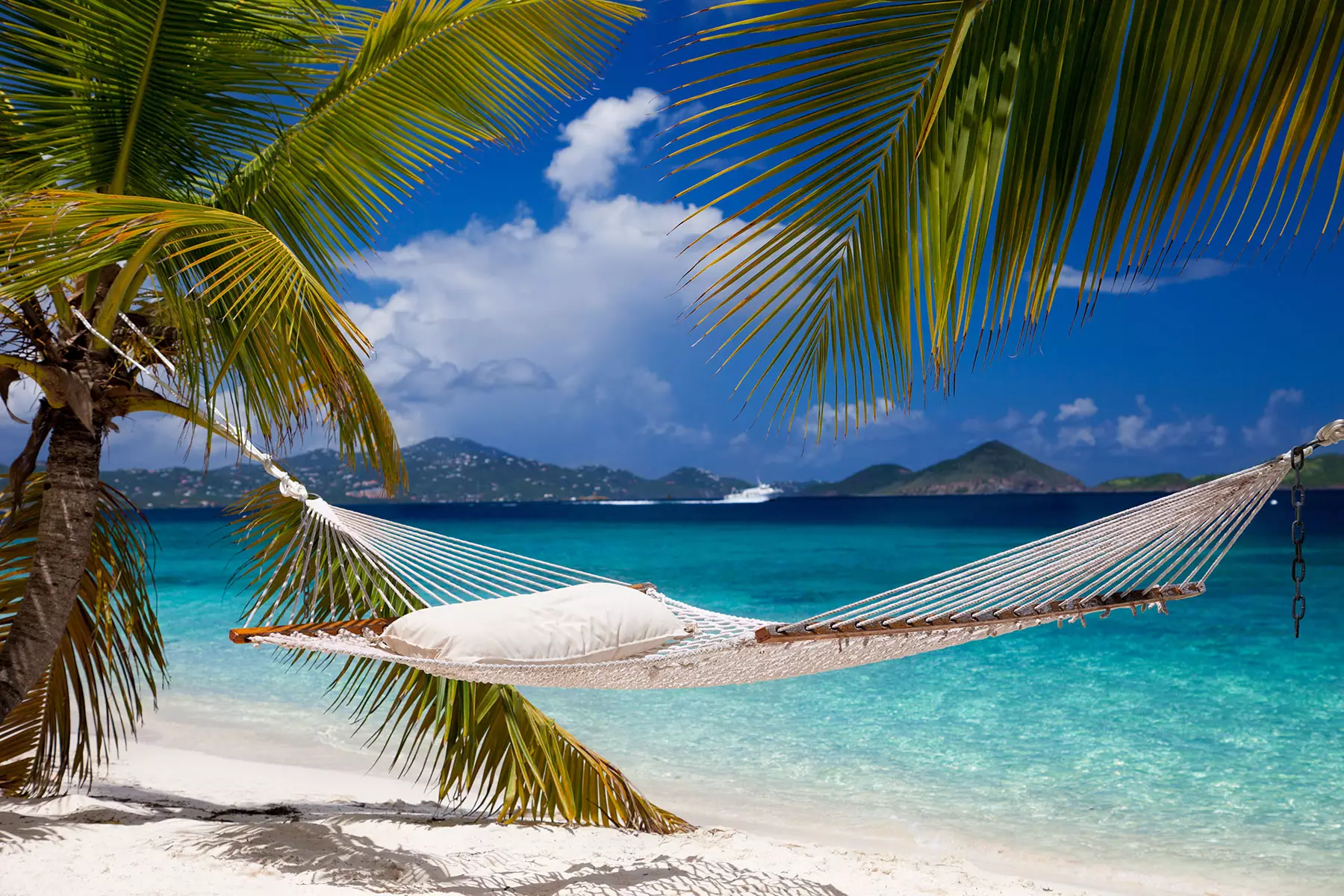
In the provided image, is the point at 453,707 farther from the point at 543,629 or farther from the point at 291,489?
the point at 291,489

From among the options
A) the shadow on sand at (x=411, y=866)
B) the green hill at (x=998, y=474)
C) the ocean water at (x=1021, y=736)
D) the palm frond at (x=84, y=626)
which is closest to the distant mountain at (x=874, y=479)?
the green hill at (x=998, y=474)

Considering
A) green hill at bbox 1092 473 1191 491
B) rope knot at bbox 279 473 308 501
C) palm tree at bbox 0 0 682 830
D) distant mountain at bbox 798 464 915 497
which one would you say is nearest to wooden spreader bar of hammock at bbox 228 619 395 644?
palm tree at bbox 0 0 682 830

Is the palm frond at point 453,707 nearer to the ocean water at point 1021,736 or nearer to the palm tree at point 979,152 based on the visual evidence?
the ocean water at point 1021,736

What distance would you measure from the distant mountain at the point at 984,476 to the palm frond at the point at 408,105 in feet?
99.5

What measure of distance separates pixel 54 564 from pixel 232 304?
30.7 inches

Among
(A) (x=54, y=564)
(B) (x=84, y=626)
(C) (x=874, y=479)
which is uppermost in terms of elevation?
(C) (x=874, y=479)

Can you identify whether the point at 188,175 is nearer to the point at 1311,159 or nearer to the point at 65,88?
the point at 65,88

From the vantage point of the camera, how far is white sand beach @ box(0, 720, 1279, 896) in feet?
6.60

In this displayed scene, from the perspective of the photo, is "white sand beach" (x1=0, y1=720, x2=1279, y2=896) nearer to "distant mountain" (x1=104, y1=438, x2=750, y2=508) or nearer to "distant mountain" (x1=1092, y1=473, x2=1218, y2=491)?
"distant mountain" (x1=104, y1=438, x2=750, y2=508)

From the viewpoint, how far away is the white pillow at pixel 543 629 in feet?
6.30

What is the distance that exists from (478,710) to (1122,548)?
1682 mm

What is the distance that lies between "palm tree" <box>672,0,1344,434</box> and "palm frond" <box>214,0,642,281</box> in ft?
5.49

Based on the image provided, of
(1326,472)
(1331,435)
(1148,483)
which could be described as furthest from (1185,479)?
(1331,435)

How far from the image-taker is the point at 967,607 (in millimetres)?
1556
